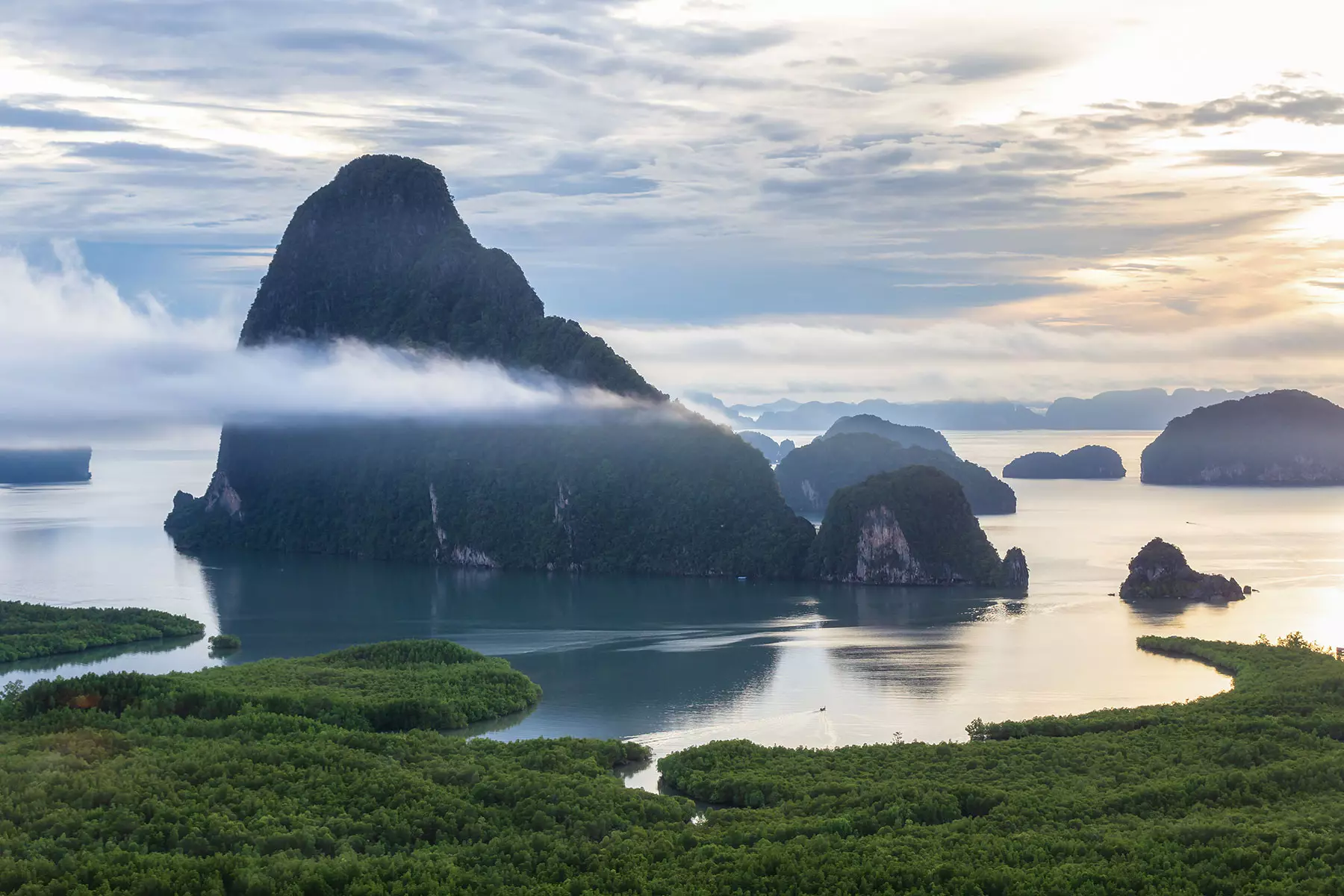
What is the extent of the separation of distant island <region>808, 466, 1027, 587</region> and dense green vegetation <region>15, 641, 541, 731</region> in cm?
2295

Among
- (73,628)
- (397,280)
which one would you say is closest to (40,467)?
(397,280)

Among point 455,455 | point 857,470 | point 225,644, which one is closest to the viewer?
point 225,644

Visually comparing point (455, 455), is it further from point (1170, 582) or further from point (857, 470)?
point (857, 470)

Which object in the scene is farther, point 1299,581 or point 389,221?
point 389,221

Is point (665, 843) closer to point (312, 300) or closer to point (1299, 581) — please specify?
point (1299, 581)

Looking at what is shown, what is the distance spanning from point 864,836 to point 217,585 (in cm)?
4565

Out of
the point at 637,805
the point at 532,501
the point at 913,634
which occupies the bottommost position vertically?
the point at 637,805

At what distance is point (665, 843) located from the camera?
19.2 meters

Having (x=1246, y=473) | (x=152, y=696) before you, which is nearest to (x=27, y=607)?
(x=152, y=696)

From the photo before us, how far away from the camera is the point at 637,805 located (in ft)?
70.7

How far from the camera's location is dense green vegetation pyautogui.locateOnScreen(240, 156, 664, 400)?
75.2 m

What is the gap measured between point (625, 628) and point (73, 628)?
18.3 m

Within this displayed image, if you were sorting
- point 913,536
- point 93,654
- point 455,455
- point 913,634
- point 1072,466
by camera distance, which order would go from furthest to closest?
point 1072,466, point 455,455, point 913,536, point 913,634, point 93,654

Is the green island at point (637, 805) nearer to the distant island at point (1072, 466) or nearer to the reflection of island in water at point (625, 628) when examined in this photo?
the reflection of island in water at point (625, 628)
